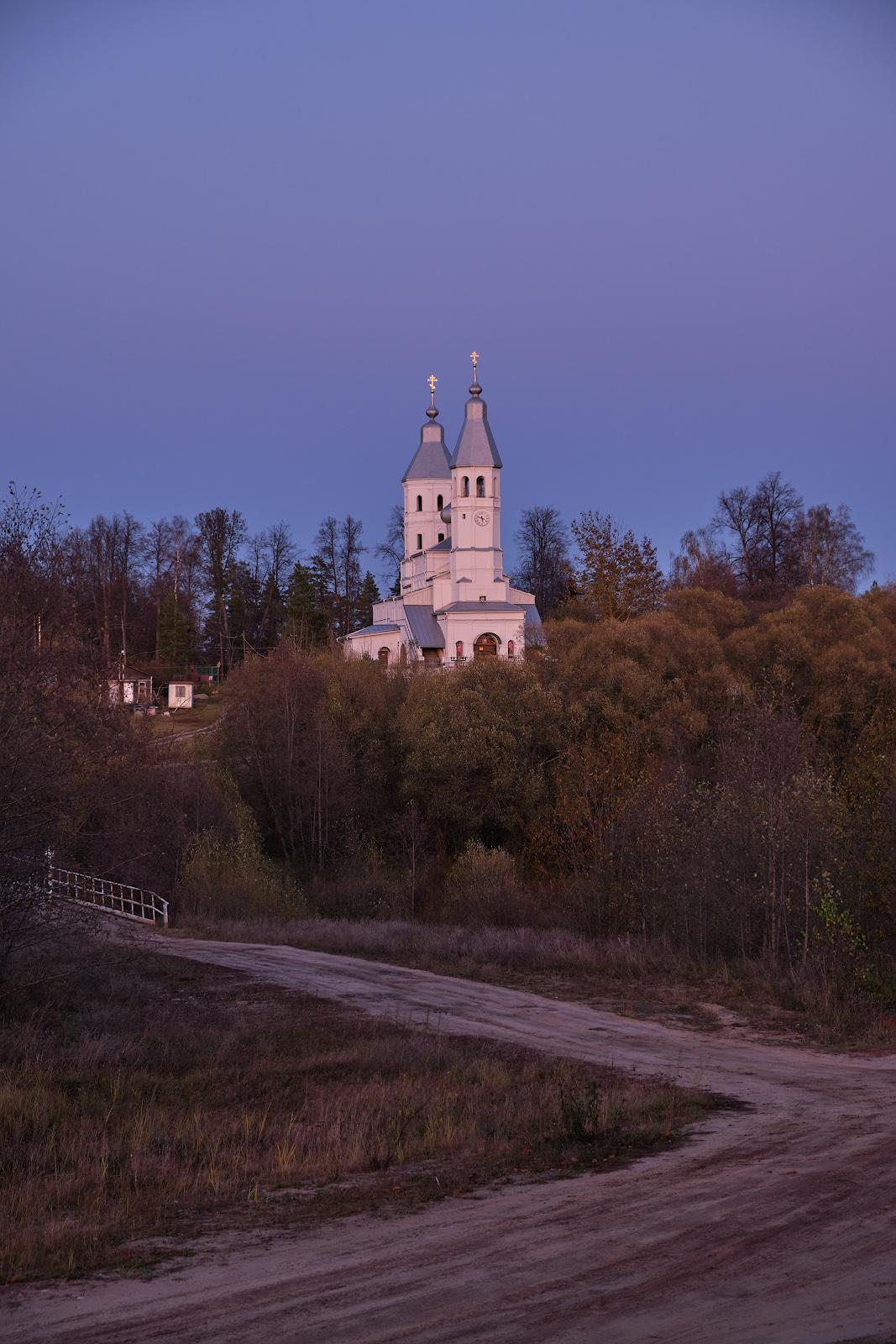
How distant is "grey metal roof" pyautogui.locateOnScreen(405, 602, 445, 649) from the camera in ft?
219

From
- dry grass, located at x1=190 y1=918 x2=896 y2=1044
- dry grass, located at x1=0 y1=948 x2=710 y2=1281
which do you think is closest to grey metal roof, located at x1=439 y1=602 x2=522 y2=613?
dry grass, located at x1=190 y1=918 x2=896 y2=1044

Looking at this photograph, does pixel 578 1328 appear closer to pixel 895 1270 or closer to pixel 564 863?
pixel 895 1270

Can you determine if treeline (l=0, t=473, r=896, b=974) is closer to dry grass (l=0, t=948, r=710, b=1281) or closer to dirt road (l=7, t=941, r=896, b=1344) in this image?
dry grass (l=0, t=948, r=710, b=1281)

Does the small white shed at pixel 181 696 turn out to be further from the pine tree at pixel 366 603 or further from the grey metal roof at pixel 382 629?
the pine tree at pixel 366 603

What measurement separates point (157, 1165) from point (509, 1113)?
134 inches

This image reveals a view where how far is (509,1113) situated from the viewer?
1230cm

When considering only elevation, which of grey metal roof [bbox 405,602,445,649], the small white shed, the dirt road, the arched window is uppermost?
grey metal roof [bbox 405,602,445,649]

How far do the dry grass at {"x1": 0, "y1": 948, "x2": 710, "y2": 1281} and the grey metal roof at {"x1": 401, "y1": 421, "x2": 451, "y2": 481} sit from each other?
64684 millimetres

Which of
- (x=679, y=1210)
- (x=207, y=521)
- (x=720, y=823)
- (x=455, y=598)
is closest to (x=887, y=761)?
(x=720, y=823)

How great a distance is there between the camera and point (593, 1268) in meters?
7.99

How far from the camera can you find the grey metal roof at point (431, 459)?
80188 mm

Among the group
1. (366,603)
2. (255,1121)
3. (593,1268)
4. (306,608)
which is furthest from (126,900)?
(366,603)

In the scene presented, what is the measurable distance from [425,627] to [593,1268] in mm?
60088

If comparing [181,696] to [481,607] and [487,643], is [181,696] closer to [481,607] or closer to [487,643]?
[487,643]
